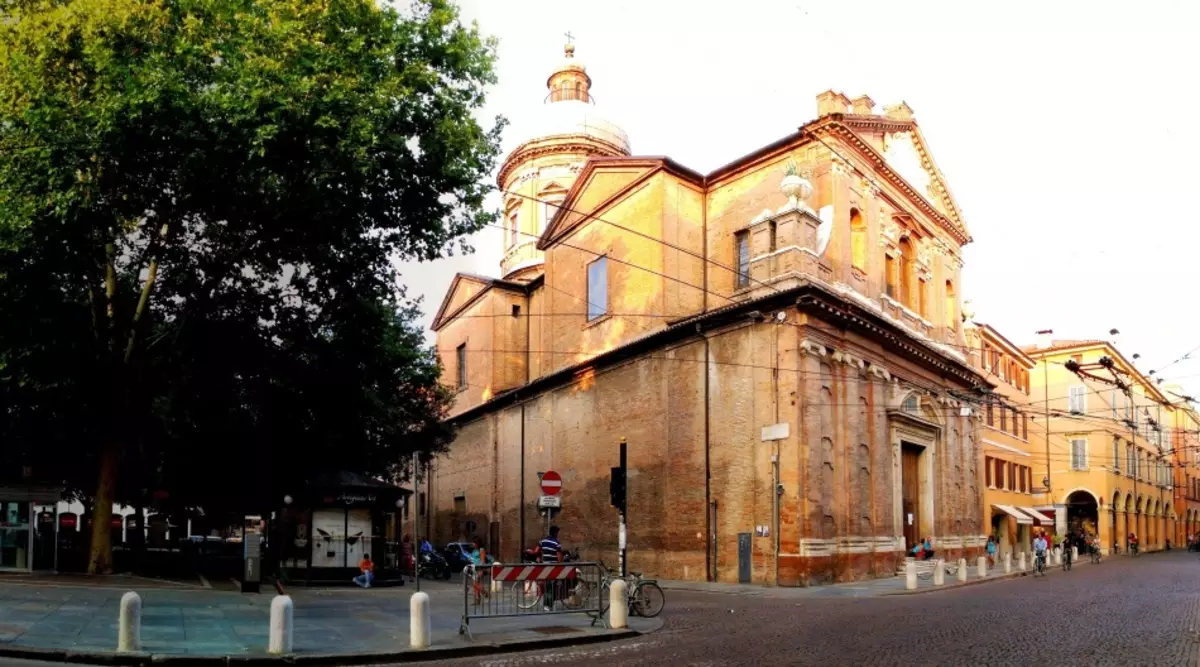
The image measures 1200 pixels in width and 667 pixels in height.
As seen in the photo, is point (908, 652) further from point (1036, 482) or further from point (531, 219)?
point (1036, 482)

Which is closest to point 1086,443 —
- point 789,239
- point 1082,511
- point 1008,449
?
point 1082,511

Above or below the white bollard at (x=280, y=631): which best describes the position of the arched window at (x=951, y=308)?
above

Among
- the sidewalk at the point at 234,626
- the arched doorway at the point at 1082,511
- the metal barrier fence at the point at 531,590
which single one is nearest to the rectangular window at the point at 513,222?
the sidewalk at the point at 234,626

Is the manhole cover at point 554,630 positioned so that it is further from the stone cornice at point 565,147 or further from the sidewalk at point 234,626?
the stone cornice at point 565,147

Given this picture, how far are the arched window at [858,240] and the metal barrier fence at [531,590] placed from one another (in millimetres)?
18856

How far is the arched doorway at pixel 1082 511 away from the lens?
60.1 meters

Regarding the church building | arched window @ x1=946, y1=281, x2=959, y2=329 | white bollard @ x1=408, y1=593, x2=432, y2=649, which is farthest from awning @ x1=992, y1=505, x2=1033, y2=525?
white bollard @ x1=408, y1=593, x2=432, y2=649

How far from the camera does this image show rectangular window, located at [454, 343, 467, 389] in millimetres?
47469

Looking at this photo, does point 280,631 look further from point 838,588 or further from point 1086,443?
point 1086,443

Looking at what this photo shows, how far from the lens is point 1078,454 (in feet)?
197

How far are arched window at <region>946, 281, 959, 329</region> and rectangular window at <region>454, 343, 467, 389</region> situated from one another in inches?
830

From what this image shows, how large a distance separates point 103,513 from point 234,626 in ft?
28.8

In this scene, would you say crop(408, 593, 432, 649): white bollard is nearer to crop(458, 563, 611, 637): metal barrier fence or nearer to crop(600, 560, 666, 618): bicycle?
crop(458, 563, 611, 637): metal barrier fence

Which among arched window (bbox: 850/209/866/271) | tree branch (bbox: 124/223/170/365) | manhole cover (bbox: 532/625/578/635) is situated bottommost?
Answer: manhole cover (bbox: 532/625/578/635)
